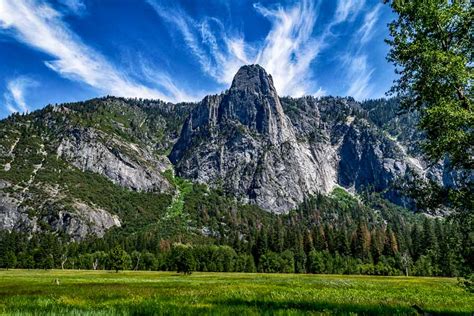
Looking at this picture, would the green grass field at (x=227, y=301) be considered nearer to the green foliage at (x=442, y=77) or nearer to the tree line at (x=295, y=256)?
the green foliage at (x=442, y=77)

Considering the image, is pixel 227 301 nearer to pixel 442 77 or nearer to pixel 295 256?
pixel 442 77

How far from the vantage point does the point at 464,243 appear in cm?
1691

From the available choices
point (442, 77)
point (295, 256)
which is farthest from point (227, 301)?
point (295, 256)

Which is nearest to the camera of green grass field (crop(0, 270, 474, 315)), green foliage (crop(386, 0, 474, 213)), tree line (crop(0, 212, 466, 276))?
green grass field (crop(0, 270, 474, 315))

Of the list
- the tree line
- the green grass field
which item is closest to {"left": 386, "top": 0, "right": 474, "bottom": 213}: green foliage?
the green grass field

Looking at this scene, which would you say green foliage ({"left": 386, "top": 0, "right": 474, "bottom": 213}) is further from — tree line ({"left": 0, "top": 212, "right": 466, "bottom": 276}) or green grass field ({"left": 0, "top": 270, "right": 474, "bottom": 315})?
tree line ({"left": 0, "top": 212, "right": 466, "bottom": 276})

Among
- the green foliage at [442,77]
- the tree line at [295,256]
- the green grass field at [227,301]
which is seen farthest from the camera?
the tree line at [295,256]

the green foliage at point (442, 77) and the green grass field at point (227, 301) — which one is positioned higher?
the green foliage at point (442, 77)

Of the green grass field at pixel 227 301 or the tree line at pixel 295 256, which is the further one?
the tree line at pixel 295 256

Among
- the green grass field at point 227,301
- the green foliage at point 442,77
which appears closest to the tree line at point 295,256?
the green grass field at point 227,301

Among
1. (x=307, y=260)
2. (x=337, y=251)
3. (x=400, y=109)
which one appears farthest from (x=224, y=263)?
(x=400, y=109)

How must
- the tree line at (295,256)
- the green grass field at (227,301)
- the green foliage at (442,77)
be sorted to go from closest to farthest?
the green grass field at (227,301) → the green foliage at (442,77) → the tree line at (295,256)

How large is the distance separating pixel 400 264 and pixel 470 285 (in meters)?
132

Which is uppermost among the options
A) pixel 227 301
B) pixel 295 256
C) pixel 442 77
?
pixel 442 77
